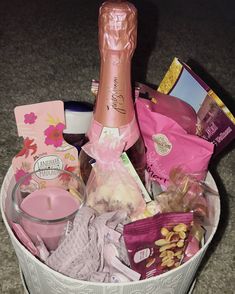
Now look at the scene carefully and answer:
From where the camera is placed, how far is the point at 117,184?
0.69 meters

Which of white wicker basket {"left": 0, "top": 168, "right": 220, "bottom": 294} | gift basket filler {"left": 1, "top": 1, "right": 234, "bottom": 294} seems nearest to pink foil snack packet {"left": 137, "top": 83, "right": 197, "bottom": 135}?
gift basket filler {"left": 1, "top": 1, "right": 234, "bottom": 294}

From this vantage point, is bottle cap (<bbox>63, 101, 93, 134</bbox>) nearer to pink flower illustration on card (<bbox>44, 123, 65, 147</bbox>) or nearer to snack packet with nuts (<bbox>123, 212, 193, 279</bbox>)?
pink flower illustration on card (<bbox>44, 123, 65, 147</bbox>)

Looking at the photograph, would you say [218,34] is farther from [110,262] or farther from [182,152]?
[110,262]

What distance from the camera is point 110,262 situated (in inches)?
25.1

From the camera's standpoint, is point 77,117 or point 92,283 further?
point 77,117

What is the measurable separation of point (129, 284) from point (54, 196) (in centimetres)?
17

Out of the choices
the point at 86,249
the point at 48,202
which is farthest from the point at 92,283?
the point at 48,202

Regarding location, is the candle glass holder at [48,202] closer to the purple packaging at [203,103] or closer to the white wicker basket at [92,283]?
the white wicker basket at [92,283]

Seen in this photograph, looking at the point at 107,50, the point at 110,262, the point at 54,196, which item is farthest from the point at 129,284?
the point at 107,50

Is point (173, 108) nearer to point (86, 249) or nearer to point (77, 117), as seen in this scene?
point (77, 117)

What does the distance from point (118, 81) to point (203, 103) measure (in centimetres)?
16

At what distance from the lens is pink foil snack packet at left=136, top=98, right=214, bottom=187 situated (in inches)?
28.0

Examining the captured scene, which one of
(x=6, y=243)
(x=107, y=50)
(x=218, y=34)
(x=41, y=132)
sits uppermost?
(x=107, y=50)

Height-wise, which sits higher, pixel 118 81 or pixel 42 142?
pixel 118 81
